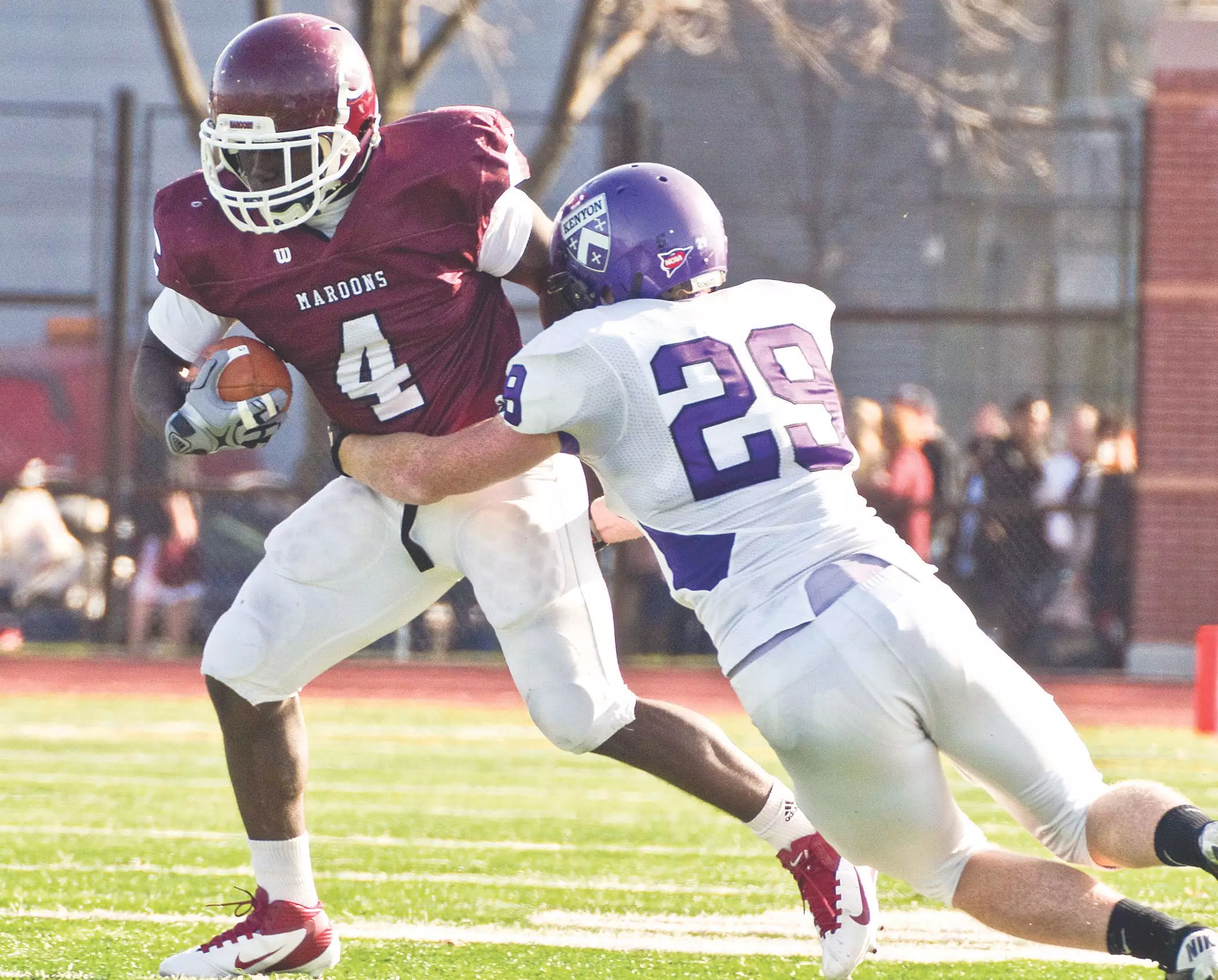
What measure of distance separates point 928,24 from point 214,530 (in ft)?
26.7

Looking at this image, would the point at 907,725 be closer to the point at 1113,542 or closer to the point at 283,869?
the point at 283,869

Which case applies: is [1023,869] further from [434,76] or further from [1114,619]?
[434,76]

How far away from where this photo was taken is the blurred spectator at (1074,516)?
1035 centimetres

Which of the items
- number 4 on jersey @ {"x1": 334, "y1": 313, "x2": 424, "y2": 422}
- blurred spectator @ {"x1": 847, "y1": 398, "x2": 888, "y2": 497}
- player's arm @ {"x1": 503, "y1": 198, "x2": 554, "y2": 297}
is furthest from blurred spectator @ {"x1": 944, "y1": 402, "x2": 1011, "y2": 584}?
number 4 on jersey @ {"x1": 334, "y1": 313, "x2": 424, "y2": 422}

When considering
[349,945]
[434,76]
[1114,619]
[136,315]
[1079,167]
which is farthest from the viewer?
[434,76]

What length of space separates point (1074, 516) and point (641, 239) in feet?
25.9

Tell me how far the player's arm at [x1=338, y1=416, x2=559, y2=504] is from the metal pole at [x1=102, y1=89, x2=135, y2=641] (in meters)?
8.08

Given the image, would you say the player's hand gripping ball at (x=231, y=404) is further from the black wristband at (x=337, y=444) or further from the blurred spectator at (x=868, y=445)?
the blurred spectator at (x=868, y=445)

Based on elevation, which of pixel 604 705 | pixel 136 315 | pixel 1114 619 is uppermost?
pixel 604 705

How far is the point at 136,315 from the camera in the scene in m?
12.0

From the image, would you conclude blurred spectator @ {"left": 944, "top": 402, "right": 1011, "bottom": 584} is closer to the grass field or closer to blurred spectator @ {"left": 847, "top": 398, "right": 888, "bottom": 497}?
blurred spectator @ {"left": 847, "top": 398, "right": 888, "bottom": 497}

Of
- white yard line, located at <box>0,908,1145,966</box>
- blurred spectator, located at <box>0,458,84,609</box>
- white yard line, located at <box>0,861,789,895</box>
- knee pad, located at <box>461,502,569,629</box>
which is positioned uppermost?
knee pad, located at <box>461,502,569,629</box>

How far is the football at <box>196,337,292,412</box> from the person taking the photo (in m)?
3.22

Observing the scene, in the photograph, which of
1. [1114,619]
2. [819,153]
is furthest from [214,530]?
[819,153]
